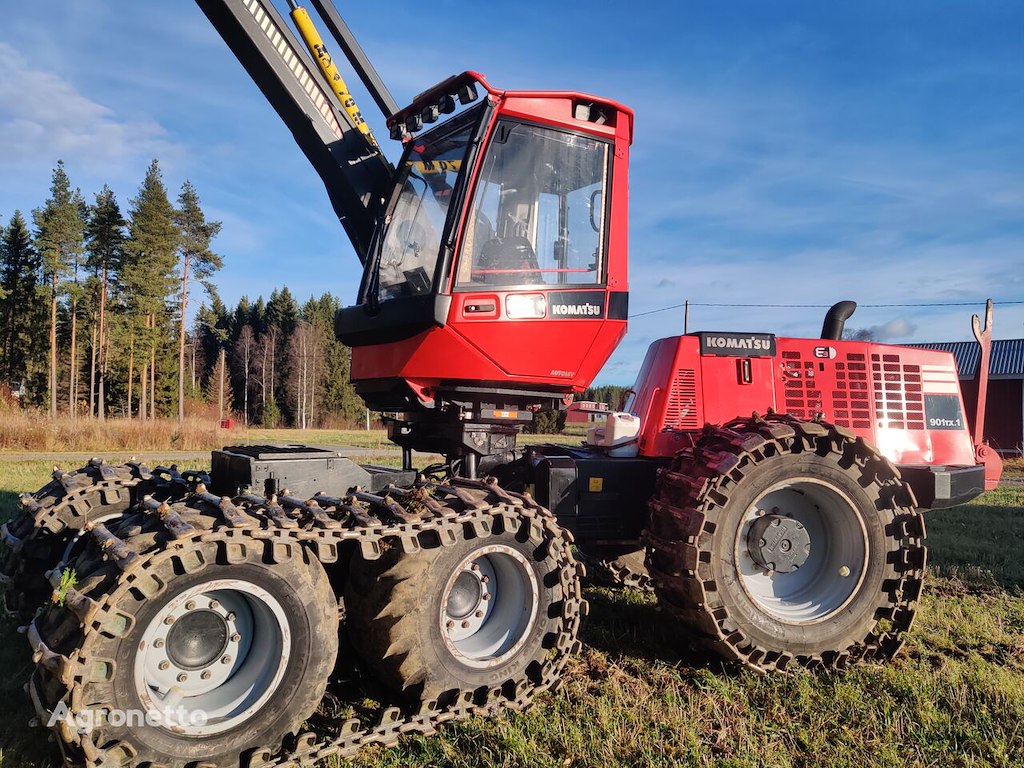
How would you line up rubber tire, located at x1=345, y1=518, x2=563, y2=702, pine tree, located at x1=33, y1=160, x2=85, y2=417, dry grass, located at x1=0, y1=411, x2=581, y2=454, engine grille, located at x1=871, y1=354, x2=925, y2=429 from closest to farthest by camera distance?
rubber tire, located at x1=345, y1=518, x2=563, y2=702, engine grille, located at x1=871, y1=354, x2=925, y2=429, dry grass, located at x1=0, y1=411, x2=581, y2=454, pine tree, located at x1=33, y1=160, x2=85, y2=417

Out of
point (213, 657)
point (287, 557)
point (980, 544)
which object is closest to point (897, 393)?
point (980, 544)

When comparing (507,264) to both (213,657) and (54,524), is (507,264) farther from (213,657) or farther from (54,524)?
(54,524)

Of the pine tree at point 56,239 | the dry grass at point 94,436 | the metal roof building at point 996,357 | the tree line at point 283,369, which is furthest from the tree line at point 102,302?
the metal roof building at point 996,357

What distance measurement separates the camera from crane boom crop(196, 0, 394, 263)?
18.7 feet

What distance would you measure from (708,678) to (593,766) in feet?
4.63

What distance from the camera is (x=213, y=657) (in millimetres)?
3416

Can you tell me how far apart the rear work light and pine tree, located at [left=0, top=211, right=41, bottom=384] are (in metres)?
Answer: 59.4

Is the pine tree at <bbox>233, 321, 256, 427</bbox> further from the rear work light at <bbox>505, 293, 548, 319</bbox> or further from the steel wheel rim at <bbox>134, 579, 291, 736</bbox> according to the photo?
the steel wheel rim at <bbox>134, 579, 291, 736</bbox>

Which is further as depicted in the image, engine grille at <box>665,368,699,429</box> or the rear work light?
engine grille at <box>665,368,699,429</box>

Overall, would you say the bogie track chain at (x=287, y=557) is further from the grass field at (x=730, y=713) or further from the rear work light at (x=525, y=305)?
the rear work light at (x=525, y=305)

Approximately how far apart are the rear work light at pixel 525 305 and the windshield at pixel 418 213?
57cm

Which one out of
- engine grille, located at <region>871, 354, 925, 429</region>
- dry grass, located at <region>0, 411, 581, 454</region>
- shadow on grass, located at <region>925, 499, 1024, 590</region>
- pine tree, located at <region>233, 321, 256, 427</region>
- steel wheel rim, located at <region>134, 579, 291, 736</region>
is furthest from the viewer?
pine tree, located at <region>233, 321, 256, 427</region>

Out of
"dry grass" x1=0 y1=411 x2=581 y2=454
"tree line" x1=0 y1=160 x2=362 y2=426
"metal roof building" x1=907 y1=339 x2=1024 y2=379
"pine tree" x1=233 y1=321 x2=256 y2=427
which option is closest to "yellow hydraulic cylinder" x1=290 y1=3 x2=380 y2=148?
"dry grass" x1=0 y1=411 x2=581 y2=454

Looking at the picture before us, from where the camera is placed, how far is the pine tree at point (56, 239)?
47416 millimetres
